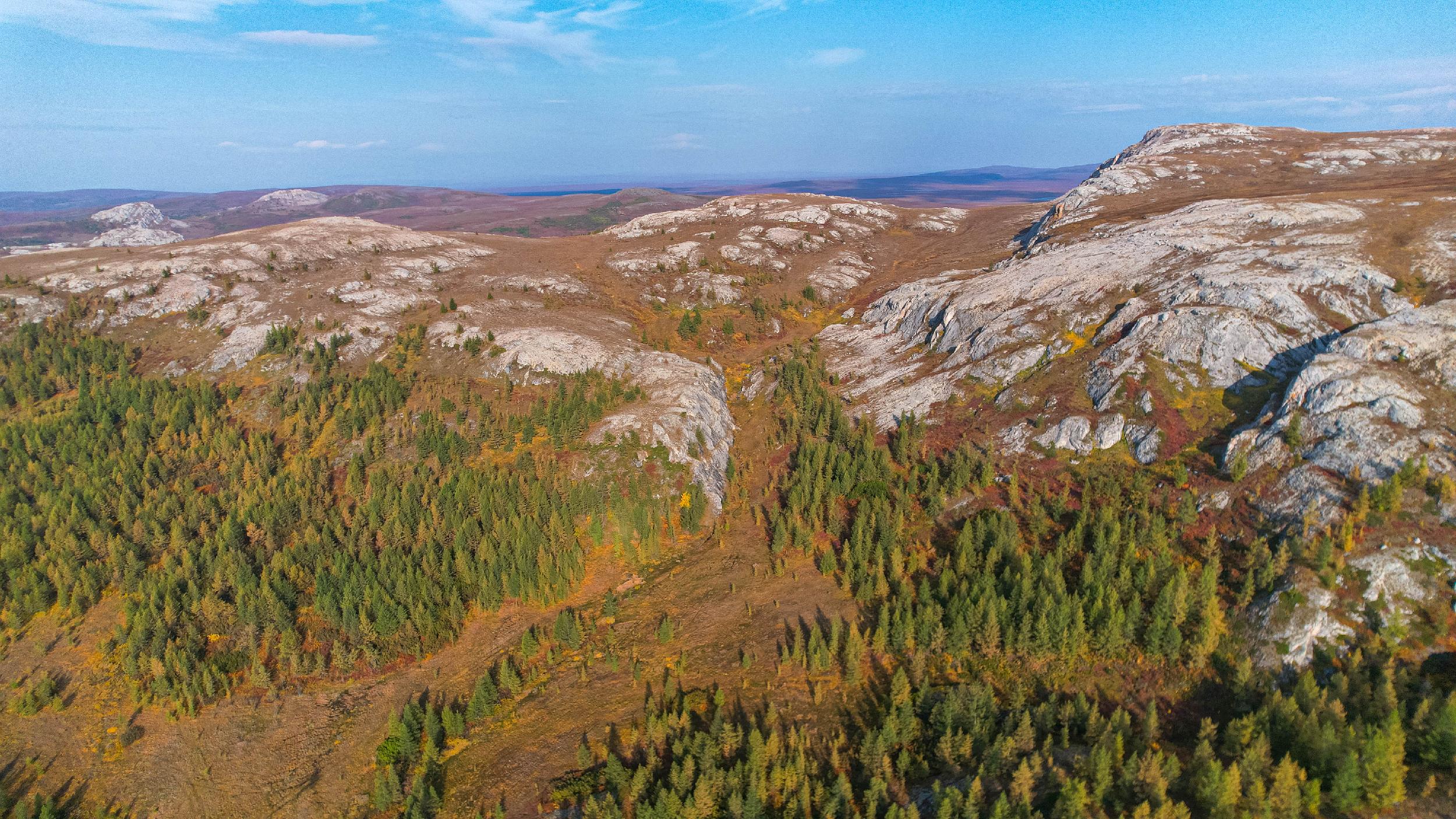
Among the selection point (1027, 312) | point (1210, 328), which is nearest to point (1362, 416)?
point (1210, 328)

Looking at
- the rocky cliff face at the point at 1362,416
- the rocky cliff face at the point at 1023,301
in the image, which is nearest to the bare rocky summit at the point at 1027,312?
the rocky cliff face at the point at 1362,416

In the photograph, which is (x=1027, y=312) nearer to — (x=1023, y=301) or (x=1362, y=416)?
(x=1023, y=301)

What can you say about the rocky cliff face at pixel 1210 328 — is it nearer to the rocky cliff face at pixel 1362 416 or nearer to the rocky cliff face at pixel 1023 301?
the rocky cliff face at pixel 1362 416

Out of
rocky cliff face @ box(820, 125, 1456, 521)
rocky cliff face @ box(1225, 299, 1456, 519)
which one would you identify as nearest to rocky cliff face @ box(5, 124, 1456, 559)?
rocky cliff face @ box(1225, 299, 1456, 519)

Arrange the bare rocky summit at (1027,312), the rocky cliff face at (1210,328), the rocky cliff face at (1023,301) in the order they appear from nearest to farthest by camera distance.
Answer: the bare rocky summit at (1027,312)
the rocky cliff face at (1210,328)
the rocky cliff face at (1023,301)

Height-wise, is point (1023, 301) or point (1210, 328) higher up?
point (1023, 301)

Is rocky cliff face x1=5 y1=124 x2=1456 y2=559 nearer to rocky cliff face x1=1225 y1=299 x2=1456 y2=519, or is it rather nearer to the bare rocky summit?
rocky cliff face x1=1225 y1=299 x2=1456 y2=519

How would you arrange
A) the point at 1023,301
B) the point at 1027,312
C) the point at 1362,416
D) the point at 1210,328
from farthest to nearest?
the point at 1023,301 < the point at 1027,312 < the point at 1210,328 < the point at 1362,416

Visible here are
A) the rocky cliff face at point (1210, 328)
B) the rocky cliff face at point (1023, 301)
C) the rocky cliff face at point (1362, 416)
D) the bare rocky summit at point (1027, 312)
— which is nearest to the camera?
the rocky cliff face at point (1362, 416)

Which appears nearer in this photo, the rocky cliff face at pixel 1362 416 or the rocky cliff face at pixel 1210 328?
the rocky cliff face at pixel 1362 416

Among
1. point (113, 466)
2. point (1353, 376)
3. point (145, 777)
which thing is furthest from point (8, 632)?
point (1353, 376)

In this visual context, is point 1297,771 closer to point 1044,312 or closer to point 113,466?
point 1044,312
